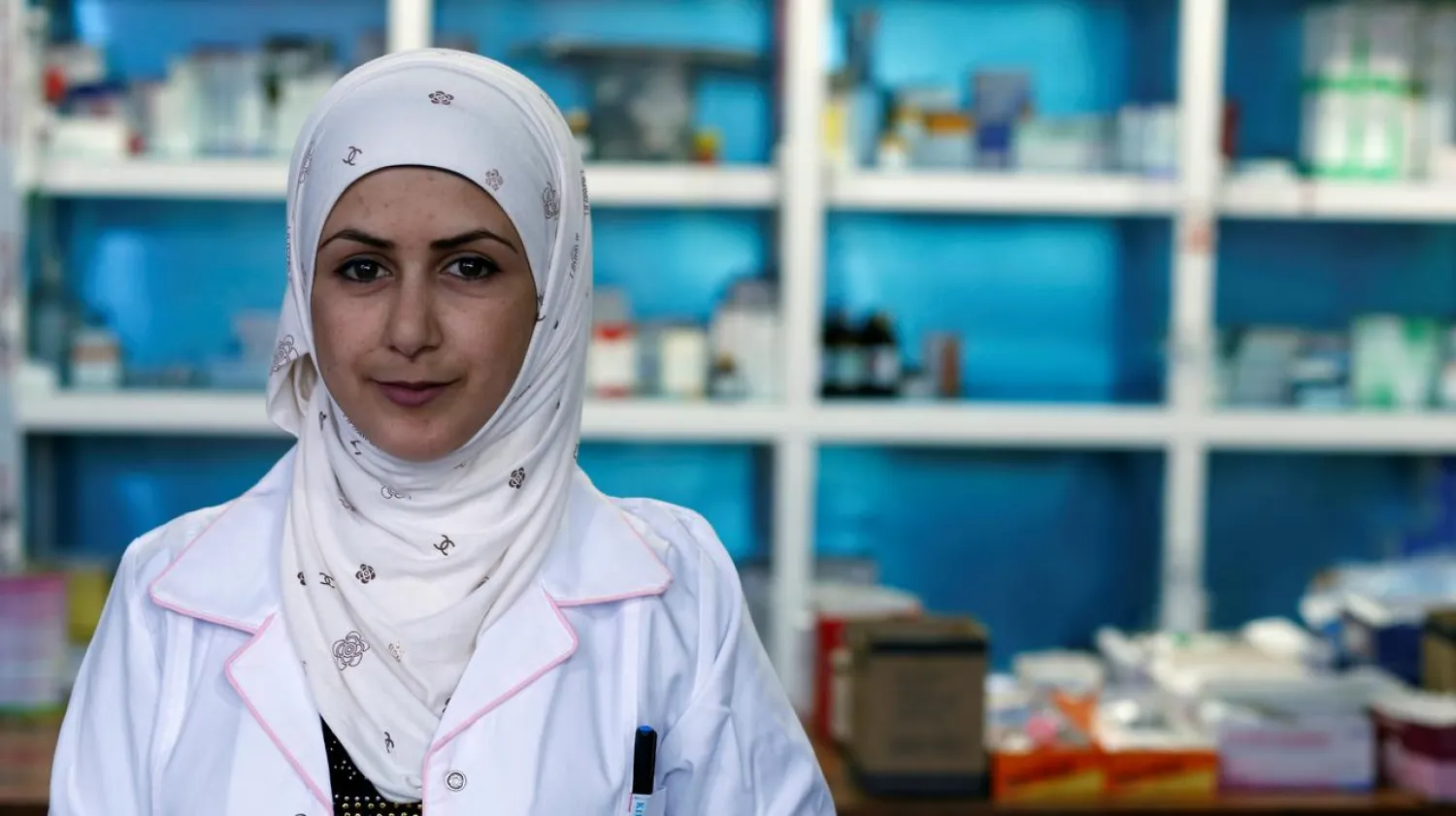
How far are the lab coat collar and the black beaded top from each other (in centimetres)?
13

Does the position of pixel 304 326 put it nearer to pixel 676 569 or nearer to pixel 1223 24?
pixel 676 569

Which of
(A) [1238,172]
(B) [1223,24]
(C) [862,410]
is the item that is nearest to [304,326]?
(C) [862,410]

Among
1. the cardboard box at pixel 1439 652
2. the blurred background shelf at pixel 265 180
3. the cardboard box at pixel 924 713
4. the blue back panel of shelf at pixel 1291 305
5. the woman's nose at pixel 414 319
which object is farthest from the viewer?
the blue back panel of shelf at pixel 1291 305

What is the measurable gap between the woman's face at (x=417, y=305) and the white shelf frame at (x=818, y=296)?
6.88 ft

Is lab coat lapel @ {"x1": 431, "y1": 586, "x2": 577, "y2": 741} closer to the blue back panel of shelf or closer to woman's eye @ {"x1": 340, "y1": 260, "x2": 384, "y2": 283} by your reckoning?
woman's eye @ {"x1": 340, "y1": 260, "x2": 384, "y2": 283}

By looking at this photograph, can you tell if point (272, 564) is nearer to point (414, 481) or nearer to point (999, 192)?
point (414, 481)

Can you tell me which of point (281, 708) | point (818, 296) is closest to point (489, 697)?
point (281, 708)

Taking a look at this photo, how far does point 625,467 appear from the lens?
383 cm

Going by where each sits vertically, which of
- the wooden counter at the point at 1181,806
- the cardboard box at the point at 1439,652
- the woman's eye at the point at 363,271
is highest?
the woman's eye at the point at 363,271

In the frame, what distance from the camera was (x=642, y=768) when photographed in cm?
130

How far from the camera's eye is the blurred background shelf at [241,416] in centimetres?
333

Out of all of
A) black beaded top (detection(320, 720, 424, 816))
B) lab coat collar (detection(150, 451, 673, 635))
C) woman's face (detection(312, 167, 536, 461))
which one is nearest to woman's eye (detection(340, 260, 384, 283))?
woman's face (detection(312, 167, 536, 461))

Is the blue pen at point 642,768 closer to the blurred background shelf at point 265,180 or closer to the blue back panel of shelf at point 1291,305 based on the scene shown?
the blurred background shelf at point 265,180

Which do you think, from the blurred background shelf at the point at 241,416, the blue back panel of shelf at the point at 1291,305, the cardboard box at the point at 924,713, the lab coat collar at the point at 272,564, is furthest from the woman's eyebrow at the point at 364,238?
the blue back panel of shelf at the point at 1291,305
